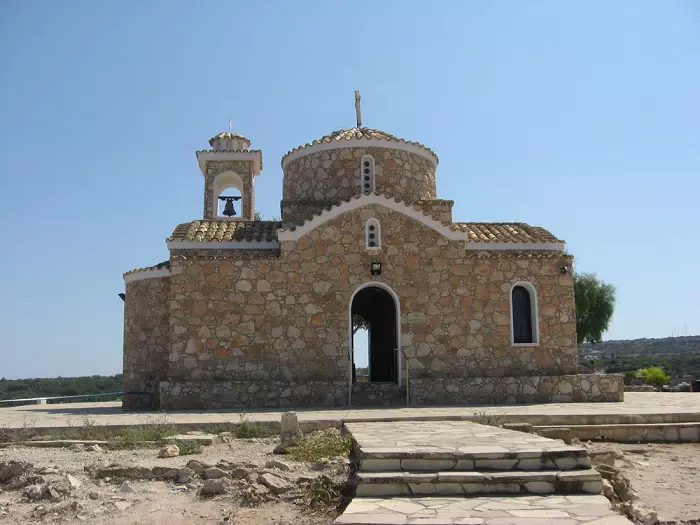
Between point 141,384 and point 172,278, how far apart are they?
3.38 meters

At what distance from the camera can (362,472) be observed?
7633 millimetres

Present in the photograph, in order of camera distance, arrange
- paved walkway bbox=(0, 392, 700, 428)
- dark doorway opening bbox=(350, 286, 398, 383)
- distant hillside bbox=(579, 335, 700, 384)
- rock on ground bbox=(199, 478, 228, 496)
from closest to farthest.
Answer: rock on ground bbox=(199, 478, 228, 496), paved walkway bbox=(0, 392, 700, 428), dark doorway opening bbox=(350, 286, 398, 383), distant hillside bbox=(579, 335, 700, 384)

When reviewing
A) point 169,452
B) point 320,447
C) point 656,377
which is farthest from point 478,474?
point 656,377

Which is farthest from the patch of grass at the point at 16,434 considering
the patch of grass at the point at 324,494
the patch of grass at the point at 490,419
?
the patch of grass at the point at 490,419

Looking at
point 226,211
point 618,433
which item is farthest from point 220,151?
point 618,433

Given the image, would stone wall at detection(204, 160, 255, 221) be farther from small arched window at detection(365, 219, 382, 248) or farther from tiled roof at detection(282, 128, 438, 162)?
small arched window at detection(365, 219, 382, 248)

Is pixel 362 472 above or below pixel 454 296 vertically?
below

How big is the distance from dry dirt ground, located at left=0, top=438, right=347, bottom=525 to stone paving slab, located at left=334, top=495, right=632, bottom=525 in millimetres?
629

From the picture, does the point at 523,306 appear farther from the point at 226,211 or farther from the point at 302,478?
the point at 302,478

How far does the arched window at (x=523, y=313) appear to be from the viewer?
58.8 feet

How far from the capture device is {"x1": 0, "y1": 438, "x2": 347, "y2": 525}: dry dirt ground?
7.29 m

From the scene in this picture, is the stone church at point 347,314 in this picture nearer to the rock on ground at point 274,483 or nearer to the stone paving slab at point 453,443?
the stone paving slab at point 453,443

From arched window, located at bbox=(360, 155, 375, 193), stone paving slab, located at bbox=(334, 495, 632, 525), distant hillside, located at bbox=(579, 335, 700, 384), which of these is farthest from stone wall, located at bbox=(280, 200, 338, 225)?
distant hillside, located at bbox=(579, 335, 700, 384)

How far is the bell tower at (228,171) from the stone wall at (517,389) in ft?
28.1
